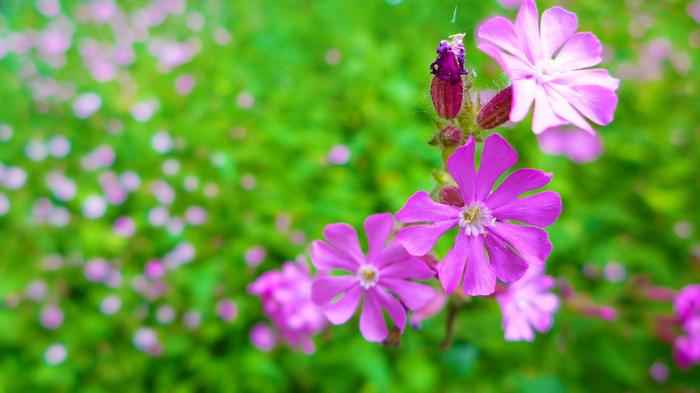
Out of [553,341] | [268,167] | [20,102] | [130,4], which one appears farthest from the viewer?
[130,4]

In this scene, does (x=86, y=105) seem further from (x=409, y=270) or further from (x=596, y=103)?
(x=596, y=103)

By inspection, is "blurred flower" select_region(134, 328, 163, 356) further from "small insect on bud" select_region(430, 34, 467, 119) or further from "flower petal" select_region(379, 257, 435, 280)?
"small insect on bud" select_region(430, 34, 467, 119)

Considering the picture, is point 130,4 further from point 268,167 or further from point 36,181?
point 268,167

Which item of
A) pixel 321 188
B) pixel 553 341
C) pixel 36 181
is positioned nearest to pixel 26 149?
pixel 36 181

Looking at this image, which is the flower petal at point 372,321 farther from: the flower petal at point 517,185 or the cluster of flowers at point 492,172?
the flower petal at point 517,185

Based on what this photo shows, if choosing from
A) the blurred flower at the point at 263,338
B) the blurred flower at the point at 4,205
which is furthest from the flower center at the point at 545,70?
the blurred flower at the point at 4,205

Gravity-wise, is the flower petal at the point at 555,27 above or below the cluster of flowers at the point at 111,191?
below

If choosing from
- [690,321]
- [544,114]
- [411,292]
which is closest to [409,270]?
[411,292]

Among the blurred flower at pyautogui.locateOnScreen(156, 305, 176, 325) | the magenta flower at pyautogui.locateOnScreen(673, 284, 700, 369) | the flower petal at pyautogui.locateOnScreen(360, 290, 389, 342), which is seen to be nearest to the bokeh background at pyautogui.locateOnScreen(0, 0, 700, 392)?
the blurred flower at pyautogui.locateOnScreen(156, 305, 176, 325)
